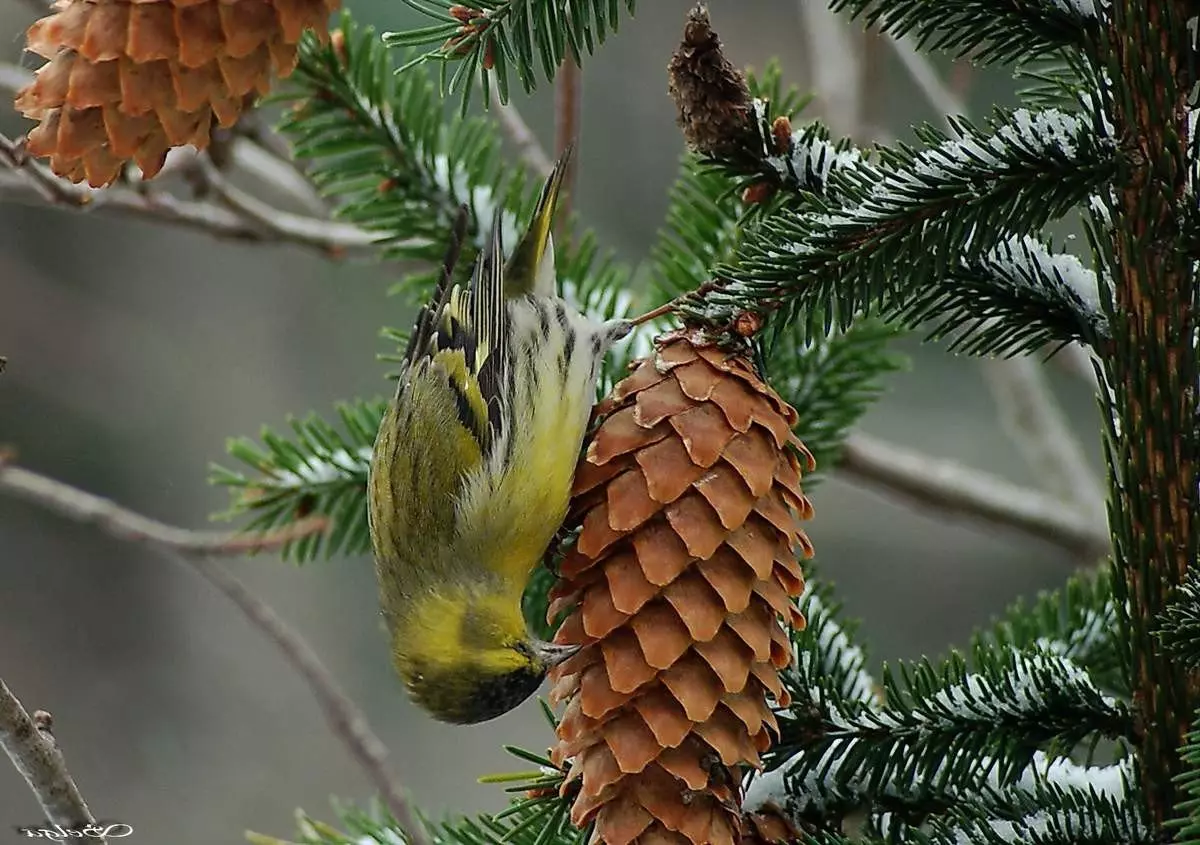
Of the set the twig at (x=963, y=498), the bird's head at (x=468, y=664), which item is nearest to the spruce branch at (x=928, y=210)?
the bird's head at (x=468, y=664)

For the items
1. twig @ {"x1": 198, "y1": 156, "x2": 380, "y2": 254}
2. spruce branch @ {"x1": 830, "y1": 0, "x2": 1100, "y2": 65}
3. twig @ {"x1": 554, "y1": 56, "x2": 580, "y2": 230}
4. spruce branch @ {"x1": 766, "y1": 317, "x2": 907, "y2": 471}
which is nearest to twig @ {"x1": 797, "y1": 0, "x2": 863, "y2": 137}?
twig @ {"x1": 554, "y1": 56, "x2": 580, "y2": 230}

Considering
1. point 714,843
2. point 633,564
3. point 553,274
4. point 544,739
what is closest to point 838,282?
point 633,564

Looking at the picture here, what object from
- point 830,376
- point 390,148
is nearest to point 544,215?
point 390,148

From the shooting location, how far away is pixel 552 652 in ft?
2.78

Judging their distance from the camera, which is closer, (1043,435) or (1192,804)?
(1192,804)

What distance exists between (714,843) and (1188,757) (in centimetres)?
23

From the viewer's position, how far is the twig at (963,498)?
159 centimetres

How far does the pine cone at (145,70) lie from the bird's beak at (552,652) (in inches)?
13.1

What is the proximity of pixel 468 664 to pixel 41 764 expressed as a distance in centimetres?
39

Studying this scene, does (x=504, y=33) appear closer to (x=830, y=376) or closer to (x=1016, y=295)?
(x=1016, y=295)

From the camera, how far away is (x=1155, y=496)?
2.20ft

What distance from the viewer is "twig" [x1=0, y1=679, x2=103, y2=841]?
0.64 meters

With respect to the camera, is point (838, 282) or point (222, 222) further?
point (222, 222)

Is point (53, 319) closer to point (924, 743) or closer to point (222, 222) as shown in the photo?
point (222, 222)
